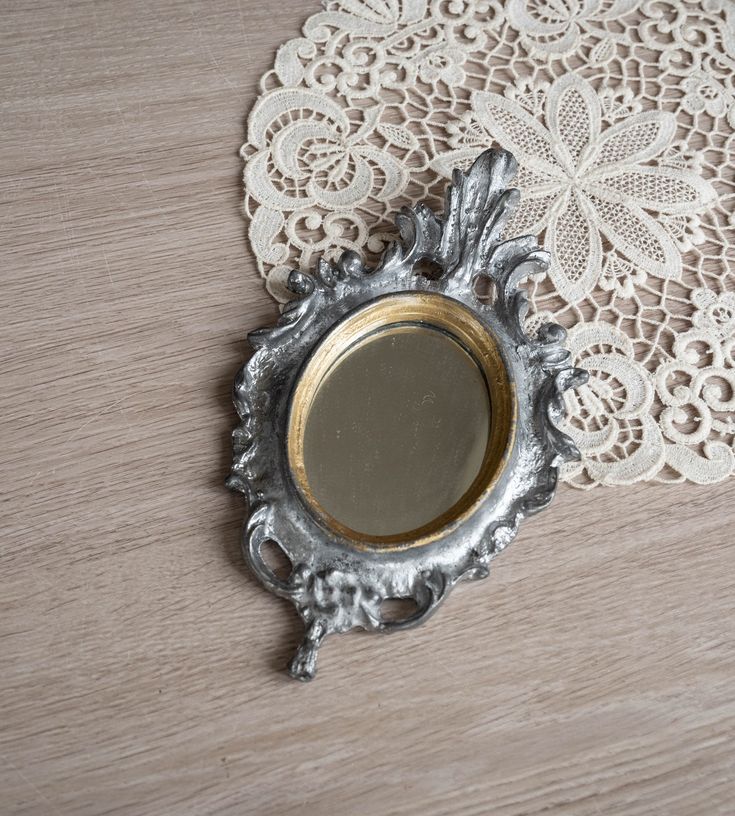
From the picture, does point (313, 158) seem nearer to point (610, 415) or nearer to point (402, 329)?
point (402, 329)

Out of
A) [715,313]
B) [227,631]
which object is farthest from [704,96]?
[227,631]

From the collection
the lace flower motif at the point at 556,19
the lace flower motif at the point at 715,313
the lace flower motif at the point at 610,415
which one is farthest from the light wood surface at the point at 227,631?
the lace flower motif at the point at 556,19

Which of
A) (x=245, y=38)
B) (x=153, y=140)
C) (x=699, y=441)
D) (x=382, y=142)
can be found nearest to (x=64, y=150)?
(x=153, y=140)

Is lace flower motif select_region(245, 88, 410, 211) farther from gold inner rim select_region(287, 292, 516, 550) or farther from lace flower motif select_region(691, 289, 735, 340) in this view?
lace flower motif select_region(691, 289, 735, 340)

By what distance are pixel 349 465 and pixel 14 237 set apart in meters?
0.47

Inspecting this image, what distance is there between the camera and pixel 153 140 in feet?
3.09

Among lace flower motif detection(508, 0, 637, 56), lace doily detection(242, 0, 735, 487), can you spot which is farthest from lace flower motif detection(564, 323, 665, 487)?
lace flower motif detection(508, 0, 637, 56)

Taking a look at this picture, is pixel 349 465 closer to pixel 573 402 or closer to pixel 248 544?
pixel 248 544

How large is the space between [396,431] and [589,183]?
0.37 metres

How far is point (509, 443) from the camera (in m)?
0.71

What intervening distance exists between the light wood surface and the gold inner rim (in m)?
0.07

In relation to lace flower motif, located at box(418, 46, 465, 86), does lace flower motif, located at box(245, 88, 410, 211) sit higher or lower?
lower

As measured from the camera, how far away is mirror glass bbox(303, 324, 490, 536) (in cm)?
72

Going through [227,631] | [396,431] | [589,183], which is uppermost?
[589,183]
